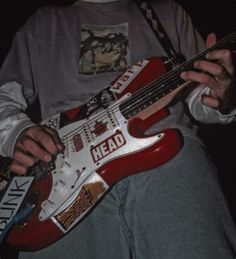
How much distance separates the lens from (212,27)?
1726mm

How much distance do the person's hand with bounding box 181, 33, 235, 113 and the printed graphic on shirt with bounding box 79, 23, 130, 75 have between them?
12.3 inches

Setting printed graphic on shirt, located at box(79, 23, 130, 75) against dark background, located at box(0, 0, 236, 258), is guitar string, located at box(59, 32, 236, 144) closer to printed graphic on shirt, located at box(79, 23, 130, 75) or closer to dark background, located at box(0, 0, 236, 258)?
printed graphic on shirt, located at box(79, 23, 130, 75)

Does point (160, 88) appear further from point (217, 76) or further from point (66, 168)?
point (66, 168)

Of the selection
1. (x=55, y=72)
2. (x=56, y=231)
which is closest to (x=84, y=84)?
(x=55, y=72)

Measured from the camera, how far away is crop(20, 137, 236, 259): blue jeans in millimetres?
798

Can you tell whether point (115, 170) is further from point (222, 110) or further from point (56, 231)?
point (222, 110)

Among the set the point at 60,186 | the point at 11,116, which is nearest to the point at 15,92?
the point at 11,116

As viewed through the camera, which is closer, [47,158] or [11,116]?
[47,158]

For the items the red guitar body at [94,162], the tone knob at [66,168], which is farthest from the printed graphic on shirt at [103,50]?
the tone knob at [66,168]

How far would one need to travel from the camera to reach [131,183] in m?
0.96

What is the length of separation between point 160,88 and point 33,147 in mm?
376

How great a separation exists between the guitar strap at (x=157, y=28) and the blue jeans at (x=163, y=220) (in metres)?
0.36

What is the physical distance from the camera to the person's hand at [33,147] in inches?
36.0

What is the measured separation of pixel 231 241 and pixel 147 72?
509 mm
